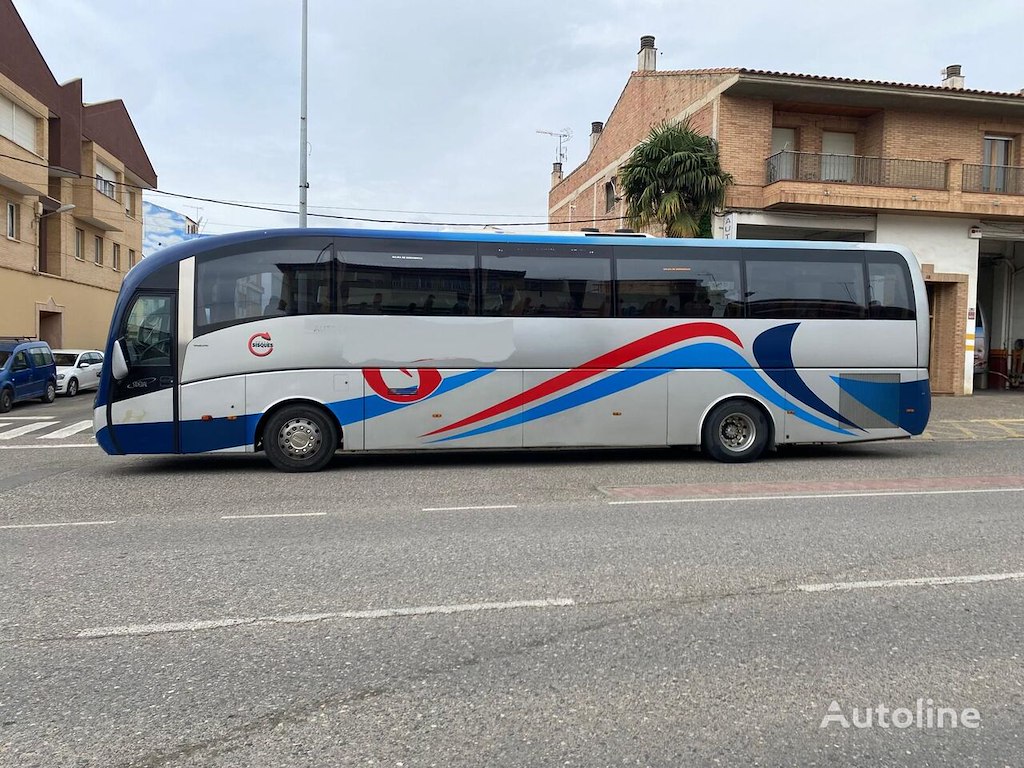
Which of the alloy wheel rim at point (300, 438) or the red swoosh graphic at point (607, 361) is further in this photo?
the red swoosh graphic at point (607, 361)

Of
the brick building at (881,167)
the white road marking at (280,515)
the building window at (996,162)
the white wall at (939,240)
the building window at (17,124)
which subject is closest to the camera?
the white road marking at (280,515)

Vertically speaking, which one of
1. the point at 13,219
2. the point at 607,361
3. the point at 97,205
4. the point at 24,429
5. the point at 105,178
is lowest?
the point at 24,429

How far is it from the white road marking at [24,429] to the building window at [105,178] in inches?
857

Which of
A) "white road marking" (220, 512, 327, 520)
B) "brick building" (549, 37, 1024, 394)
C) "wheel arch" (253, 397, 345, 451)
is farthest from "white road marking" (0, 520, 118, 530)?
"brick building" (549, 37, 1024, 394)

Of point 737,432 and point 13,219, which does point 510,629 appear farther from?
point 13,219

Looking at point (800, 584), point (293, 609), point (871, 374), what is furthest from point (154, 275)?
point (871, 374)

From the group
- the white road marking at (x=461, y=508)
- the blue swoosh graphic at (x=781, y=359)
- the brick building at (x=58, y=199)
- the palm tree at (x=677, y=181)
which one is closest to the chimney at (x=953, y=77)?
the palm tree at (x=677, y=181)

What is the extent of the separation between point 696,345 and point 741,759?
8.32 meters

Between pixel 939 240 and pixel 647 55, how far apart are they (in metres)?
12.2

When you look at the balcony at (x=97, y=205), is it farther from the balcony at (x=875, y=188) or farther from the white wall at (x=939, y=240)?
the white wall at (x=939, y=240)

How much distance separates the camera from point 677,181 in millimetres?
17797

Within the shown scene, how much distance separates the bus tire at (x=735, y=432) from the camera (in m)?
10.9

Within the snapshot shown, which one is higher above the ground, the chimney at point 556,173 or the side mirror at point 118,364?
the chimney at point 556,173

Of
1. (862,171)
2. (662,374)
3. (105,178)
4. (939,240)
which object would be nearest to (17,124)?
(105,178)
